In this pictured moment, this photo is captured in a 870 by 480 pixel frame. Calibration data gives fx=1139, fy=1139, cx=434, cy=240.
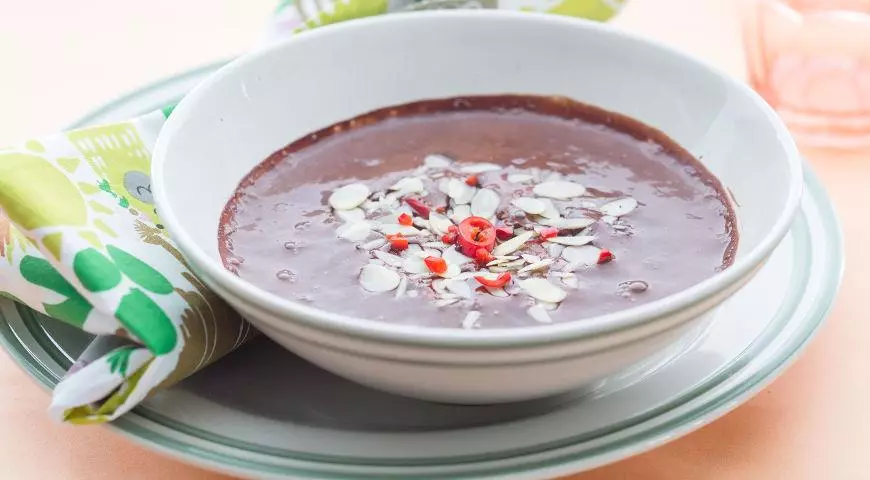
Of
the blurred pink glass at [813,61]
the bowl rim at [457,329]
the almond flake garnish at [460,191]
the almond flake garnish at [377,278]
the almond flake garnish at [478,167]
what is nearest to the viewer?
the bowl rim at [457,329]

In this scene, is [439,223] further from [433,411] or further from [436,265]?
[433,411]

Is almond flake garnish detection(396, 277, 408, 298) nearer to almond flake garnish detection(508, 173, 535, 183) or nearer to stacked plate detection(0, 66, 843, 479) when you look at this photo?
stacked plate detection(0, 66, 843, 479)

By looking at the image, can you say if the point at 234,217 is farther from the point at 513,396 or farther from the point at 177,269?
the point at 513,396

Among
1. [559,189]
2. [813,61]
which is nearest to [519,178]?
[559,189]

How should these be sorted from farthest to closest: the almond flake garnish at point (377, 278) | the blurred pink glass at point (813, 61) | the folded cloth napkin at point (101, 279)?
1. the blurred pink glass at point (813, 61)
2. the almond flake garnish at point (377, 278)
3. the folded cloth napkin at point (101, 279)

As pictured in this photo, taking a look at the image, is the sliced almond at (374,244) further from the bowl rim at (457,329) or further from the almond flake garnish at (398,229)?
the bowl rim at (457,329)

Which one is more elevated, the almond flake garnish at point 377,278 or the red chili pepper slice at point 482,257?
the almond flake garnish at point 377,278

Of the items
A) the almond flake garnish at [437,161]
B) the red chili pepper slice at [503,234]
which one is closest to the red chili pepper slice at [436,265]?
the red chili pepper slice at [503,234]
